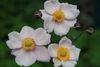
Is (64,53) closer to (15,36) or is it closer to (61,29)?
(61,29)

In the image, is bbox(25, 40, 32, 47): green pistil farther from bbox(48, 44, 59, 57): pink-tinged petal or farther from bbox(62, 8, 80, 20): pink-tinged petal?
bbox(62, 8, 80, 20): pink-tinged petal

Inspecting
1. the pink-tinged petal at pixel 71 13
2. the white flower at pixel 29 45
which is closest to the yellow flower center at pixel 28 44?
the white flower at pixel 29 45

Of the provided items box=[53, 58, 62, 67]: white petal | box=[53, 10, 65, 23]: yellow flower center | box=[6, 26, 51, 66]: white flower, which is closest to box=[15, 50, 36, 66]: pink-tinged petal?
box=[6, 26, 51, 66]: white flower

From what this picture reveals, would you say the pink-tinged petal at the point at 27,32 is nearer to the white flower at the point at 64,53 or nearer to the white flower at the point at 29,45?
the white flower at the point at 29,45

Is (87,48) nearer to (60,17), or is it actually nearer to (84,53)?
(84,53)

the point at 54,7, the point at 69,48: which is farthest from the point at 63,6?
the point at 69,48

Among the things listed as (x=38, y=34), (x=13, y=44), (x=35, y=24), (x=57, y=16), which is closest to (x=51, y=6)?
(x=57, y=16)
